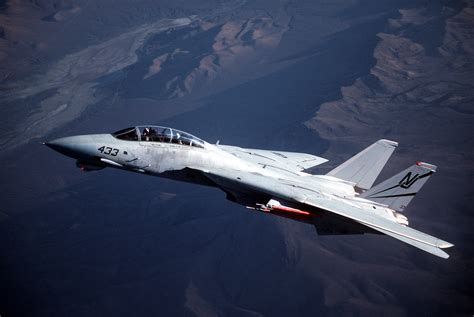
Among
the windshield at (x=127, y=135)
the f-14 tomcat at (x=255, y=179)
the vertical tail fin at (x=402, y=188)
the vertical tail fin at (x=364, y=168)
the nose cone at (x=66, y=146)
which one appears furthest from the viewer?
the vertical tail fin at (x=364, y=168)

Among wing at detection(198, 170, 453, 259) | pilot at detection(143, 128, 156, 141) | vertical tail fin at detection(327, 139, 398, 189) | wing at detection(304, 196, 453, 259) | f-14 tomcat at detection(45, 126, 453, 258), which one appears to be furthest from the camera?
vertical tail fin at detection(327, 139, 398, 189)

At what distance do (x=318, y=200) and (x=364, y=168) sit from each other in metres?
6.10

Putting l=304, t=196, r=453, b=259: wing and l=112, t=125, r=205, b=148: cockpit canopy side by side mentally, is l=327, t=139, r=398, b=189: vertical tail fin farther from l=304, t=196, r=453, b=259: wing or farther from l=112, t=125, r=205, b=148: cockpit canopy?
l=112, t=125, r=205, b=148: cockpit canopy

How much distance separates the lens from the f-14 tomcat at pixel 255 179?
53.4ft

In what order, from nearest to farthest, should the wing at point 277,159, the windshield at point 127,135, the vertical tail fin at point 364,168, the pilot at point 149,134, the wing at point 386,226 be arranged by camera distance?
the wing at point 386,226
the windshield at point 127,135
the pilot at point 149,134
the vertical tail fin at point 364,168
the wing at point 277,159

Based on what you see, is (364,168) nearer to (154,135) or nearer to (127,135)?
(154,135)

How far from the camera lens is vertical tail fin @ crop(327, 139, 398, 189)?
2095 cm

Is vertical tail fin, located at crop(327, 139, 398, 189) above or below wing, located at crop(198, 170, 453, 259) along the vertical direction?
below

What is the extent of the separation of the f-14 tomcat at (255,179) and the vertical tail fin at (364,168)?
0.83 meters

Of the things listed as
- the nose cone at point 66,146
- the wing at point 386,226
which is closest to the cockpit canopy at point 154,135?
the nose cone at point 66,146

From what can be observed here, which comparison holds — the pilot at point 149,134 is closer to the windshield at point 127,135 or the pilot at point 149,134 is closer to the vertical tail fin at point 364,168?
the windshield at point 127,135

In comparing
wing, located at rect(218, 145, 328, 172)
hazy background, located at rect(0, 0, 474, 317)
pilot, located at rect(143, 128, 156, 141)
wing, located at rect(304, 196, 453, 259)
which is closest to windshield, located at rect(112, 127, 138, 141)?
pilot, located at rect(143, 128, 156, 141)

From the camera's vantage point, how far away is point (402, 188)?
61.5ft

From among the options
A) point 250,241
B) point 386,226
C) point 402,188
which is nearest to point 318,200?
point 386,226
